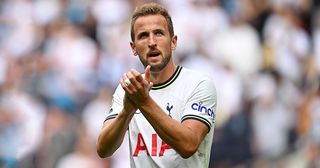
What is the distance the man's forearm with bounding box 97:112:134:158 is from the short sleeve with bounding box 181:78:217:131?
39cm

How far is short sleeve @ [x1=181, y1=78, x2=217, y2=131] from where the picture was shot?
5.22 meters

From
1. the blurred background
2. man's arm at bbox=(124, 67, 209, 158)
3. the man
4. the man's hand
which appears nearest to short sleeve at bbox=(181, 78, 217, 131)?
the man

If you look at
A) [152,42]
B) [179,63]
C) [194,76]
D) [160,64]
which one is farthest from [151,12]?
[179,63]

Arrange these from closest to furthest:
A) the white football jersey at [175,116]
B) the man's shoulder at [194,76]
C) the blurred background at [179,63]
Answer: the white football jersey at [175,116]
the man's shoulder at [194,76]
the blurred background at [179,63]

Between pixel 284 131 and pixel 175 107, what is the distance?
6750 millimetres

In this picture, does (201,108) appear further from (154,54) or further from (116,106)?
(116,106)

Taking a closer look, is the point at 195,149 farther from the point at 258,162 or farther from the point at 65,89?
the point at 65,89

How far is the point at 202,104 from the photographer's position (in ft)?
17.4

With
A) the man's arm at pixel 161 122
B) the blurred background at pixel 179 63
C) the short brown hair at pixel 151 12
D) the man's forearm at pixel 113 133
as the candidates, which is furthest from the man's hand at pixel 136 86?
the blurred background at pixel 179 63

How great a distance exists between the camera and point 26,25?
13.8 metres

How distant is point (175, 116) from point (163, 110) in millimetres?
199

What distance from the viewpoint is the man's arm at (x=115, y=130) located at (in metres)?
4.97

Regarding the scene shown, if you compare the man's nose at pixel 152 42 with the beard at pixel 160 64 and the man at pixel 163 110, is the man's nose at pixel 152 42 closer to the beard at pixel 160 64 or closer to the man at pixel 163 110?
the man at pixel 163 110

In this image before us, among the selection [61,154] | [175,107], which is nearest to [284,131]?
[61,154]
